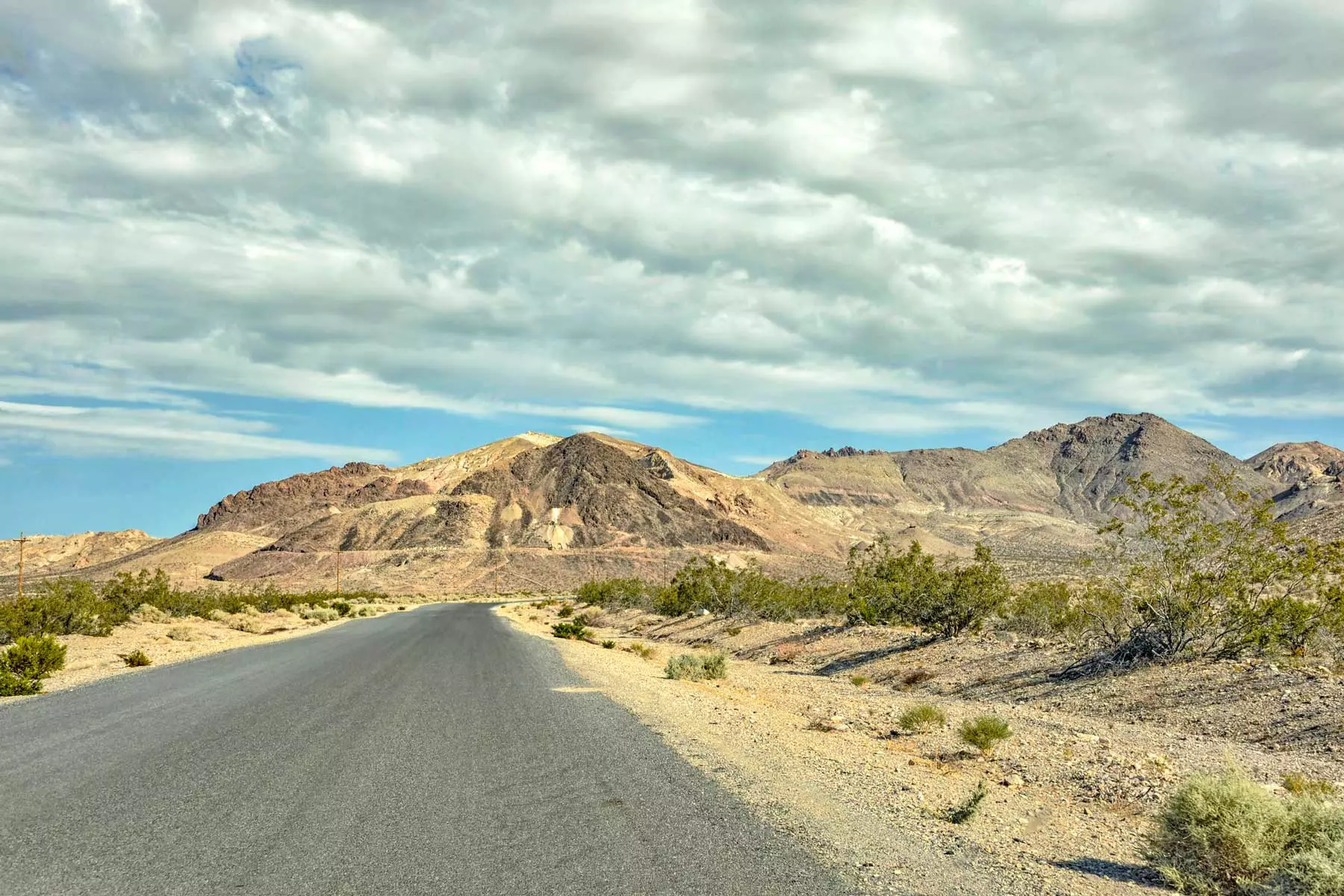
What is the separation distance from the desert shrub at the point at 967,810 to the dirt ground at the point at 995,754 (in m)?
0.11

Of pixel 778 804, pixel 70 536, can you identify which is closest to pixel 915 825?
pixel 778 804

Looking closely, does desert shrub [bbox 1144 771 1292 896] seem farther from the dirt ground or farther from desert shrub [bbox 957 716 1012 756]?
desert shrub [bbox 957 716 1012 756]

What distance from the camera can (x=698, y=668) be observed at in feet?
72.3

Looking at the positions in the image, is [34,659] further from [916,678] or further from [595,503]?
[595,503]

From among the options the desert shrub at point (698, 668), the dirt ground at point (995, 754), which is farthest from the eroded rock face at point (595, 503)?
the dirt ground at point (995, 754)

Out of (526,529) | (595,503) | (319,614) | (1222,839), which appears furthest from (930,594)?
(595,503)

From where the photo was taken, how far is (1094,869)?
22.6 feet

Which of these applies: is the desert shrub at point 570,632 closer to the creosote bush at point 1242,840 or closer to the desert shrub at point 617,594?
the desert shrub at point 617,594

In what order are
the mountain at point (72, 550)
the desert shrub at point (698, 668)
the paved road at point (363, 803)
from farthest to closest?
the mountain at point (72, 550)
the desert shrub at point (698, 668)
the paved road at point (363, 803)

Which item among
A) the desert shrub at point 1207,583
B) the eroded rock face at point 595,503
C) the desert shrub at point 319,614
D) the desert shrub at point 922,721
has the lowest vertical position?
the desert shrub at point 319,614

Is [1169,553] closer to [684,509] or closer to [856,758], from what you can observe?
[856,758]

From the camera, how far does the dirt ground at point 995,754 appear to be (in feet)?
23.2

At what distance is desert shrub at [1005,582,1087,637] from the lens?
903 inches

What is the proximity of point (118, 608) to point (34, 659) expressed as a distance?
27.4 metres
